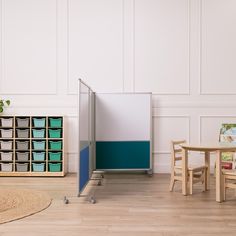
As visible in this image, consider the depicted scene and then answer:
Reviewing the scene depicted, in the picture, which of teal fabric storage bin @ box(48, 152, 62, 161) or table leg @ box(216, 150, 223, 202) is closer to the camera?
table leg @ box(216, 150, 223, 202)

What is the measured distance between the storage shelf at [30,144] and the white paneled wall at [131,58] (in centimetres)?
34

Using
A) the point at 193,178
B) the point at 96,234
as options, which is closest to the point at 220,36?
the point at 193,178

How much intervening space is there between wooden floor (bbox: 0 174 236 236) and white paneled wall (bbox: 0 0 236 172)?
1.53m

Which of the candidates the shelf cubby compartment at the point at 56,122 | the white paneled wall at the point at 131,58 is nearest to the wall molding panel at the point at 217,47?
the white paneled wall at the point at 131,58

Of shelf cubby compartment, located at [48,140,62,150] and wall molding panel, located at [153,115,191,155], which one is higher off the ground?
wall molding panel, located at [153,115,191,155]

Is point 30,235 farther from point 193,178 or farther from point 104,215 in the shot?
point 193,178

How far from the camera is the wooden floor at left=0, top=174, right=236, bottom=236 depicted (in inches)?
133

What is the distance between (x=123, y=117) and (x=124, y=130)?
8.5 inches

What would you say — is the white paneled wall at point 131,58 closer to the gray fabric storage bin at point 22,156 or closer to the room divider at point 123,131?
the room divider at point 123,131

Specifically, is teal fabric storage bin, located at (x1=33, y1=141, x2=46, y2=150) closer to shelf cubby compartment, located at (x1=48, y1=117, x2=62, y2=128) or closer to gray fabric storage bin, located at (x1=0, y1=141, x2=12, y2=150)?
shelf cubby compartment, located at (x1=48, y1=117, x2=62, y2=128)

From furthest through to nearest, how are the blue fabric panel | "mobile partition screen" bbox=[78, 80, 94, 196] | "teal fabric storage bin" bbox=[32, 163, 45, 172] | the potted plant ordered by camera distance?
the potted plant < "teal fabric storage bin" bbox=[32, 163, 45, 172] < the blue fabric panel < "mobile partition screen" bbox=[78, 80, 94, 196]

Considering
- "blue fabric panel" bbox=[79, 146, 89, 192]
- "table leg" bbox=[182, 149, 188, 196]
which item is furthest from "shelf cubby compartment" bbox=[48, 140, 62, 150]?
"table leg" bbox=[182, 149, 188, 196]

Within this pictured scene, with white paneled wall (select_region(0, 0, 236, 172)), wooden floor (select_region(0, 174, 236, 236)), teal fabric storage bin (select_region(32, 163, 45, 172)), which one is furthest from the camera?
white paneled wall (select_region(0, 0, 236, 172))

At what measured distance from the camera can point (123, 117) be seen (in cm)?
625
